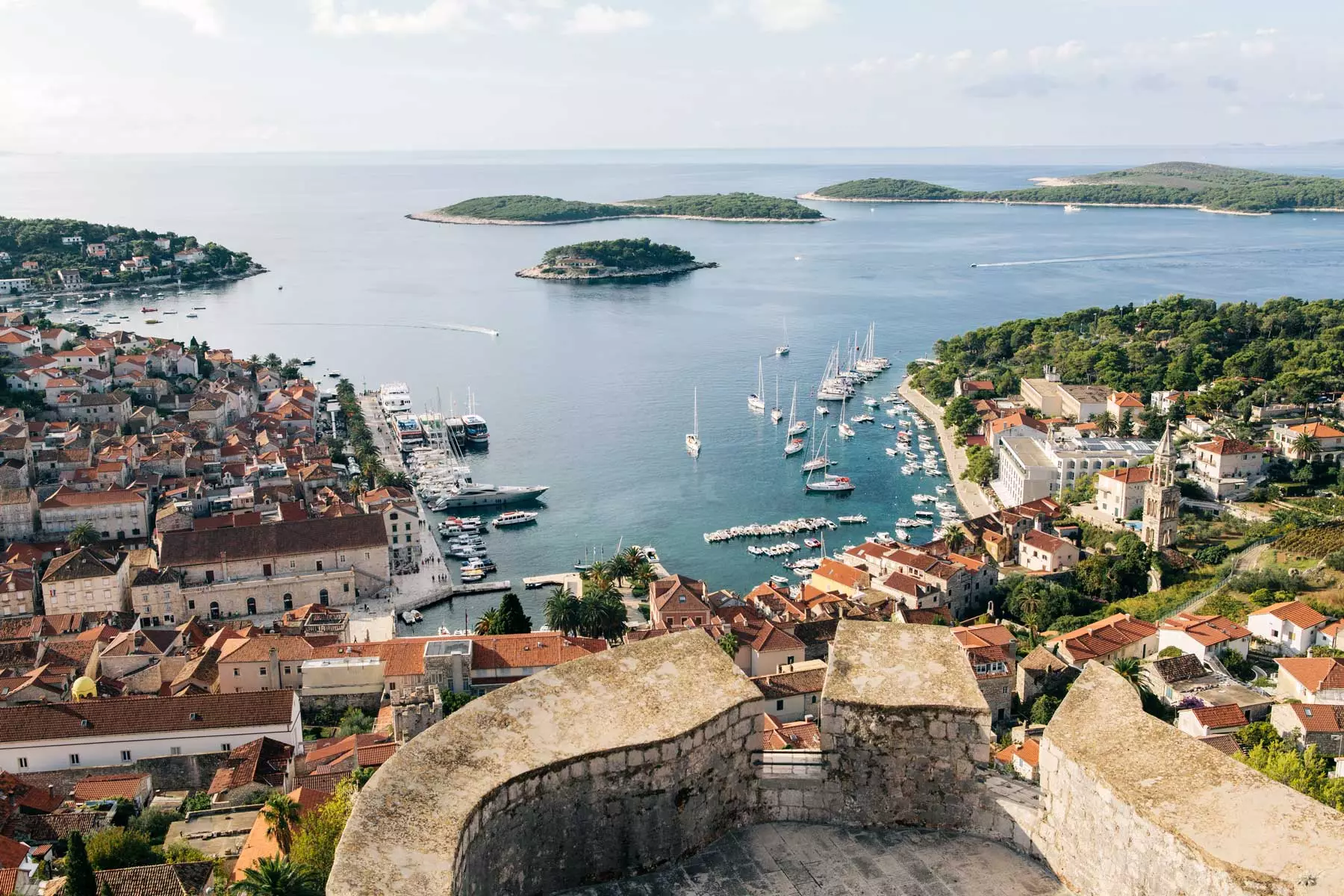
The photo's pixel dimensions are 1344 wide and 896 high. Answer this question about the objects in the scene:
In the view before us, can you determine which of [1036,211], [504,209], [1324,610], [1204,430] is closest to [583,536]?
[1324,610]

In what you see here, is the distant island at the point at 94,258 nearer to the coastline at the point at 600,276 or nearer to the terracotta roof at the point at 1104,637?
the coastline at the point at 600,276

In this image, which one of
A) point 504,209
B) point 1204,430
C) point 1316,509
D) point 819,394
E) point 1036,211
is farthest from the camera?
point 1036,211

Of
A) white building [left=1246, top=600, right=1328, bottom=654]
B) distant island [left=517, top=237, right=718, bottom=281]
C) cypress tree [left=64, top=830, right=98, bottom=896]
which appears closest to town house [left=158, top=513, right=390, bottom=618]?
cypress tree [left=64, top=830, right=98, bottom=896]

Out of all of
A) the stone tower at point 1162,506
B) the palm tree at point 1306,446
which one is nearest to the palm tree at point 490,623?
the stone tower at point 1162,506

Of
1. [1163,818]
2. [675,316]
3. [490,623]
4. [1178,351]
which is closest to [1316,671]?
[490,623]

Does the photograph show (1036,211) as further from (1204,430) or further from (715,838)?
(715,838)

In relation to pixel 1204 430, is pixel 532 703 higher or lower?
higher

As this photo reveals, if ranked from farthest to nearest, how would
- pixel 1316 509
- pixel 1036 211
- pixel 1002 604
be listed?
pixel 1036 211 < pixel 1316 509 < pixel 1002 604
